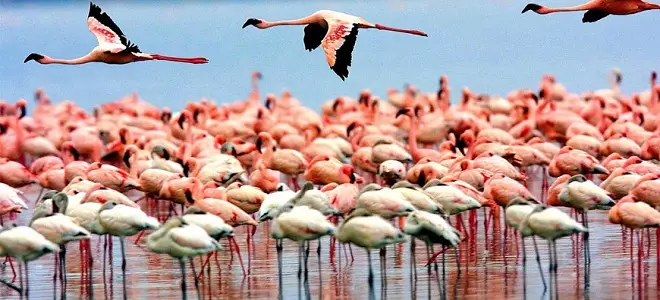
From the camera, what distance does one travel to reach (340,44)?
12.1 meters

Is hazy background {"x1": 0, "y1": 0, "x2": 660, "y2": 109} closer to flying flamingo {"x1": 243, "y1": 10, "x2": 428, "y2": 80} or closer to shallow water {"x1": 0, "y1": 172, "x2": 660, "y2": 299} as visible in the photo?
flying flamingo {"x1": 243, "y1": 10, "x2": 428, "y2": 80}

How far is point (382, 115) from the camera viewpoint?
24.2 meters

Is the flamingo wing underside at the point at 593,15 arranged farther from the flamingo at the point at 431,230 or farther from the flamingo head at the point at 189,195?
the flamingo at the point at 431,230

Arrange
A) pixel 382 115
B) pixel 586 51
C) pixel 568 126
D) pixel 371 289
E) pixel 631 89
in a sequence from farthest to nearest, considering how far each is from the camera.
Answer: pixel 586 51, pixel 631 89, pixel 382 115, pixel 568 126, pixel 371 289

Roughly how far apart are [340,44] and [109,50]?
273cm

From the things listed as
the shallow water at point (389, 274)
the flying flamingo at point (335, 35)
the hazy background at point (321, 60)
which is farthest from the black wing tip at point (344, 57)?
the hazy background at point (321, 60)

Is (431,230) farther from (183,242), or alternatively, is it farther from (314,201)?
(183,242)

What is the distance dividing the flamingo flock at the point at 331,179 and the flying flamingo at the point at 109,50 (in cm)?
116

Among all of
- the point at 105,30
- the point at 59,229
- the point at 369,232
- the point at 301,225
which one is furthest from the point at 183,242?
the point at 105,30

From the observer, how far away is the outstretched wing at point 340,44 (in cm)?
1177

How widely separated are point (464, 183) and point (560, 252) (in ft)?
3.28

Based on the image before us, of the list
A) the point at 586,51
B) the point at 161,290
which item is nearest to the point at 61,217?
the point at 161,290

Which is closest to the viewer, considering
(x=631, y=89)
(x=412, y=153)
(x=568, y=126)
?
(x=412, y=153)

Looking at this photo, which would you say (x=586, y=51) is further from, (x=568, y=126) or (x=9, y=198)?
(x=9, y=198)
